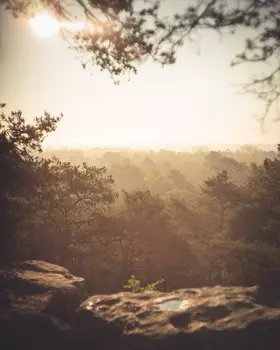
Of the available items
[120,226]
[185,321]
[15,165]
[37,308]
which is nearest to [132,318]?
[185,321]

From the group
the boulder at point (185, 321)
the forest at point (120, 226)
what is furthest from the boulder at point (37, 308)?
the forest at point (120, 226)

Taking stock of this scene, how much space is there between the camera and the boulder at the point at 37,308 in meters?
7.48

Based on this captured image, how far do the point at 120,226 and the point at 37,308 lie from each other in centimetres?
1735

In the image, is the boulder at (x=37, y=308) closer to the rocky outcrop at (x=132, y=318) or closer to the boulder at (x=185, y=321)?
the rocky outcrop at (x=132, y=318)

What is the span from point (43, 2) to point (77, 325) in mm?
9047

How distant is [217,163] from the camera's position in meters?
102

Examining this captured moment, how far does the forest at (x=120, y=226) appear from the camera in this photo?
476 inches

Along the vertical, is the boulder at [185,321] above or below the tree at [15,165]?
below

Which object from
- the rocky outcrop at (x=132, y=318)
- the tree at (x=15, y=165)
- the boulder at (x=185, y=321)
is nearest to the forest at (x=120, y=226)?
the tree at (x=15, y=165)

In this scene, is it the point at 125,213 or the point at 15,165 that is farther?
the point at 125,213

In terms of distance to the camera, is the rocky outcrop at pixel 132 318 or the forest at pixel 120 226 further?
the forest at pixel 120 226

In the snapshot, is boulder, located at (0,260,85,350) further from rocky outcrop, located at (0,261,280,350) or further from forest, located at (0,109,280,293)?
forest, located at (0,109,280,293)

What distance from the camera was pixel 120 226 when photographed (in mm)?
25484

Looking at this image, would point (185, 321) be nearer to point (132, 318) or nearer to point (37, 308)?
point (132, 318)
